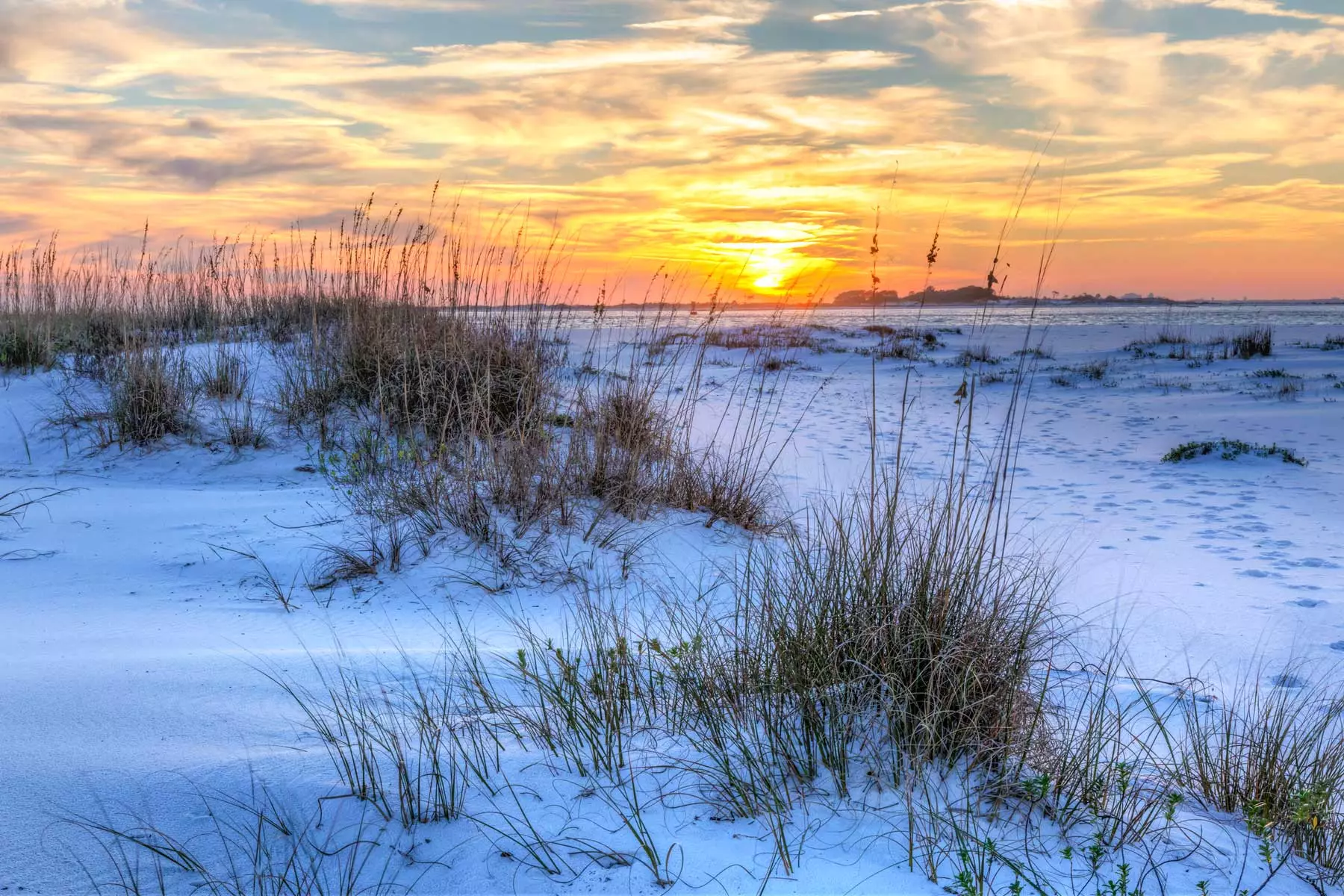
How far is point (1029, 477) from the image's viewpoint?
25.7ft

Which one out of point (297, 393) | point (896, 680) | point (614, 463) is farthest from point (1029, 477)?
point (297, 393)

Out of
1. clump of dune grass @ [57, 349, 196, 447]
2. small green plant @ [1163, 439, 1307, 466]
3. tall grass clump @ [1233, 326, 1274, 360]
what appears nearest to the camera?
clump of dune grass @ [57, 349, 196, 447]

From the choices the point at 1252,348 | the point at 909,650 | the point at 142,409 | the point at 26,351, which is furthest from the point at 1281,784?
the point at 1252,348

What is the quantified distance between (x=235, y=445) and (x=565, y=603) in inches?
175

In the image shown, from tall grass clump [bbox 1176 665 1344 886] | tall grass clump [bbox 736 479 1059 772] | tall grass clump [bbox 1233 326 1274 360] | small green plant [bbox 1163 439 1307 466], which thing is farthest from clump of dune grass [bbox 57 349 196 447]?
tall grass clump [bbox 1233 326 1274 360]

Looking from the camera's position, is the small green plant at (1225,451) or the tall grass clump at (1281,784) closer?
the tall grass clump at (1281,784)

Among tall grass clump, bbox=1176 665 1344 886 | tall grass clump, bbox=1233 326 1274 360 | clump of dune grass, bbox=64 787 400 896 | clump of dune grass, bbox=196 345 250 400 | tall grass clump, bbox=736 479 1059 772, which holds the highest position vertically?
tall grass clump, bbox=1233 326 1274 360

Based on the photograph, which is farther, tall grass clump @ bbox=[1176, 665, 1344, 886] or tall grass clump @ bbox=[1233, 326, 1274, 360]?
tall grass clump @ bbox=[1233, 326, 1274, 360]

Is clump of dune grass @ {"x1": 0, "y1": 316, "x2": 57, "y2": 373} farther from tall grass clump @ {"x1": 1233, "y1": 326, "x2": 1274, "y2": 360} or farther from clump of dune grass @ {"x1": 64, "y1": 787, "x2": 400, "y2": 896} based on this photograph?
tall grass clump @ {"x1": 1233, "y1": 326, "x2": 1274, "y2": 360}

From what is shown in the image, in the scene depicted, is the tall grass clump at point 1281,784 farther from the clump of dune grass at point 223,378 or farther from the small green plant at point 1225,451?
the clump of dune grass at point 223,378

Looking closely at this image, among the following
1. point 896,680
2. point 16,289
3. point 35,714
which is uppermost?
point 16,289

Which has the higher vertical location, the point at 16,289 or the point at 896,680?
the point at 16,289

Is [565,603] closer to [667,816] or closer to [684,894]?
[667,816]

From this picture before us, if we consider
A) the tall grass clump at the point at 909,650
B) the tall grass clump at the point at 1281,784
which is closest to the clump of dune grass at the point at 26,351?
the tall grass clump at the point at 909,650
